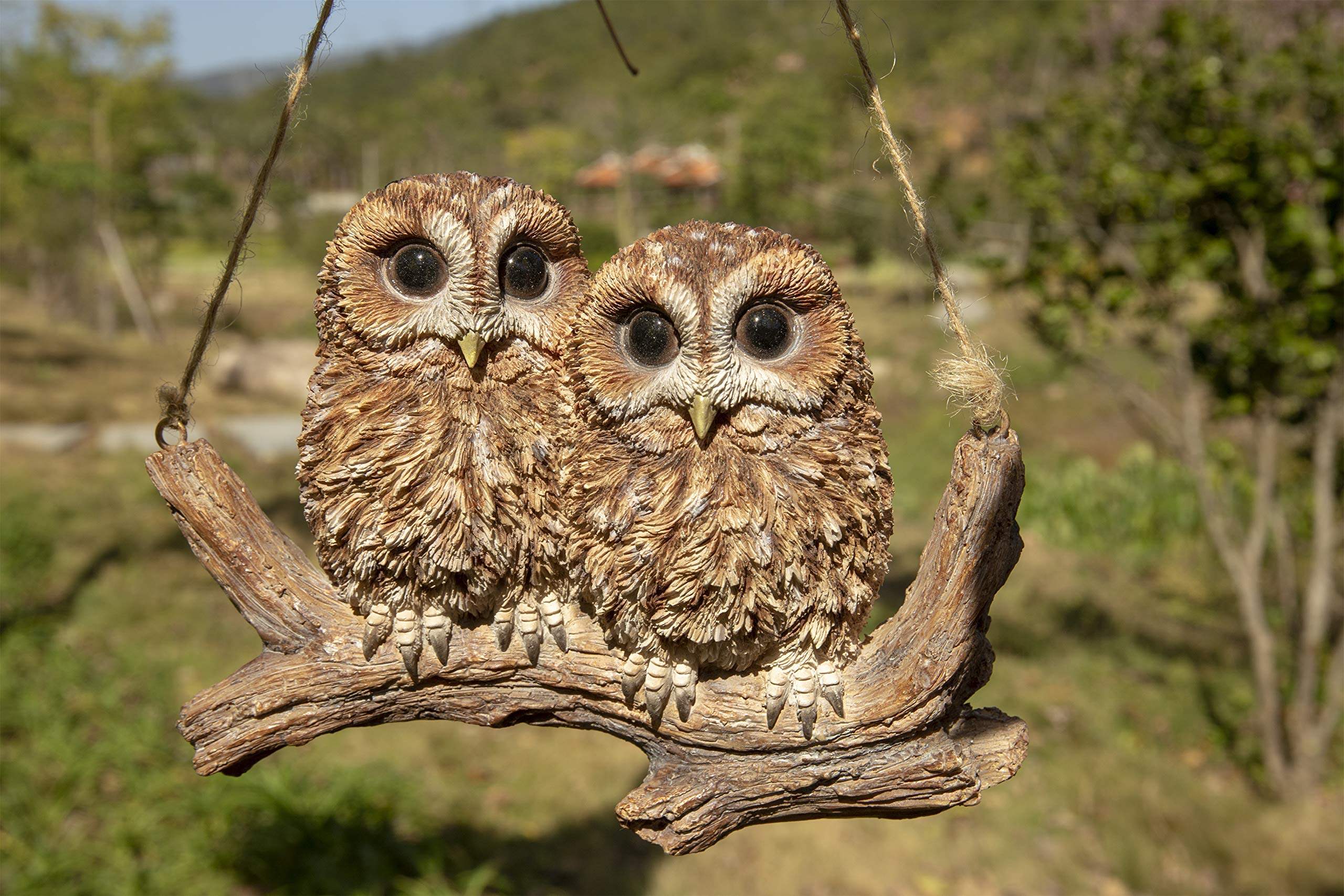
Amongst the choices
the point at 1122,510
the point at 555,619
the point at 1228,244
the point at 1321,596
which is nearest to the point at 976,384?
the point at 555,619

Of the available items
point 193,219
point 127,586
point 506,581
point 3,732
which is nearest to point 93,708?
point 3,732

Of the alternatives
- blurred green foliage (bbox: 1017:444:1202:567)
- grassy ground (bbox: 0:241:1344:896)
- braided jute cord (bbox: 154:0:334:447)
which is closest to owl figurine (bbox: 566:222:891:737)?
braided jute cord (bbox: 154:0:334:447)

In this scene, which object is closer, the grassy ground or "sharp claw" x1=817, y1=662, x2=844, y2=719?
"sharp claw" x1=817, y1=662, x2=844, y2=719

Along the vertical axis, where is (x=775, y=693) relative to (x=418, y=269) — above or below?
below

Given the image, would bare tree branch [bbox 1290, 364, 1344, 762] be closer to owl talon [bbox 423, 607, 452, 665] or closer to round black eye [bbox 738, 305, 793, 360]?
round black eye [bbox 738, 305, 793, 360]

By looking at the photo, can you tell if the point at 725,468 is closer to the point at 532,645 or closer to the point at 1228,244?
the point at 532,645

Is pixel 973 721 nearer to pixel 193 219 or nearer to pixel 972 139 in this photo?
pixel 972 139
